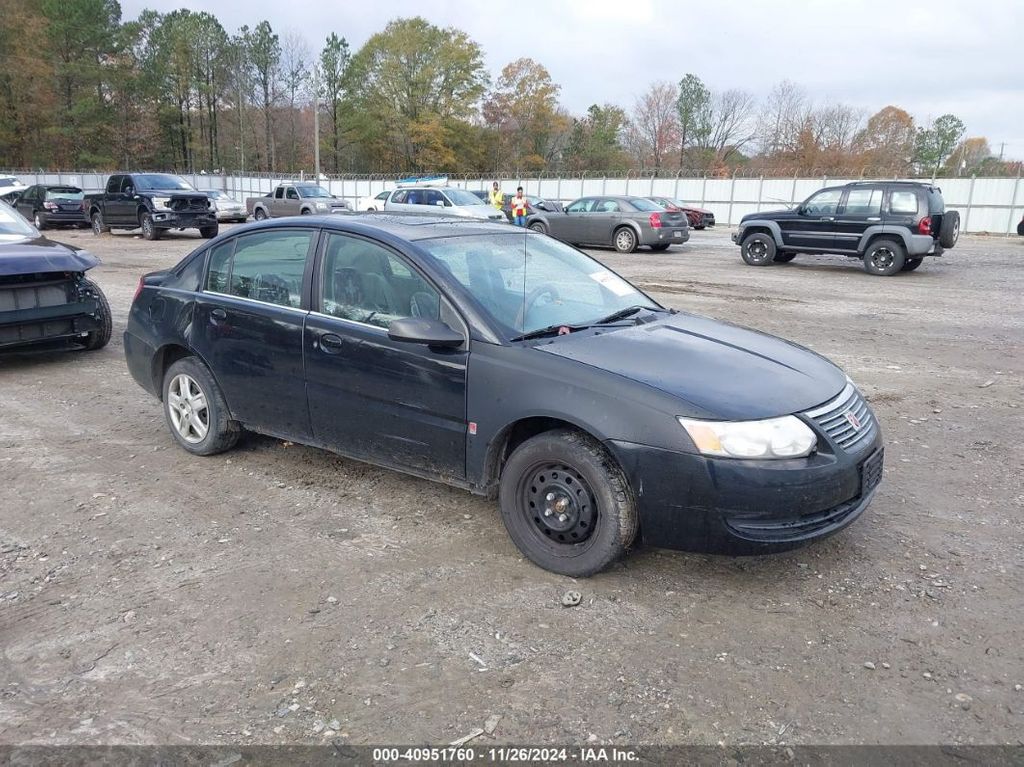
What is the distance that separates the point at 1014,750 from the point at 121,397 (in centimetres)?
651

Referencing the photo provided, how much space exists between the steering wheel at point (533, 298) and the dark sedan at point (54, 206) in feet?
90.8

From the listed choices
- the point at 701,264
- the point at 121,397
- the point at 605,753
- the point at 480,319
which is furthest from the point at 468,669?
the point at 701,264

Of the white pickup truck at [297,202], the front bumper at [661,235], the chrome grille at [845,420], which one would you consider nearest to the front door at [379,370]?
the chrome grille at [845,420]

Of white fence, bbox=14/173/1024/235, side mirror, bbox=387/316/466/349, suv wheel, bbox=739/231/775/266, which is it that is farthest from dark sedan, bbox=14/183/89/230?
side mirror, bbox=387/316/466/349

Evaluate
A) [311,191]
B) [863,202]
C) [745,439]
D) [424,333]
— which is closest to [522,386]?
[424,333]

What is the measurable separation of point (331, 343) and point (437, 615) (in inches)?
65.5

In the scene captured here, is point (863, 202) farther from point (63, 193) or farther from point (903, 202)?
point (63, 193)

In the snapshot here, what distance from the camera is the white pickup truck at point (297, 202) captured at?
28.6 meters

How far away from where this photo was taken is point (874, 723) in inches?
103

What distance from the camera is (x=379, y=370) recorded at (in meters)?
3.98

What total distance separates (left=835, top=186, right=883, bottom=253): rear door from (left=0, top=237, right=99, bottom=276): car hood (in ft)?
46.7

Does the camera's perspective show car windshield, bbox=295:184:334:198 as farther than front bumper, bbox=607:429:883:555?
Yes

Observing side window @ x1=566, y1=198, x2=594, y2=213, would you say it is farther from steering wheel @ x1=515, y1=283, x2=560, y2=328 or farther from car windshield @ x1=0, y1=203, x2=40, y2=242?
steering wheel @ x1=515, y1=283, x2=560, y2=328

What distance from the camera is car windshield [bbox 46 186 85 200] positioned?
27.6 metres
